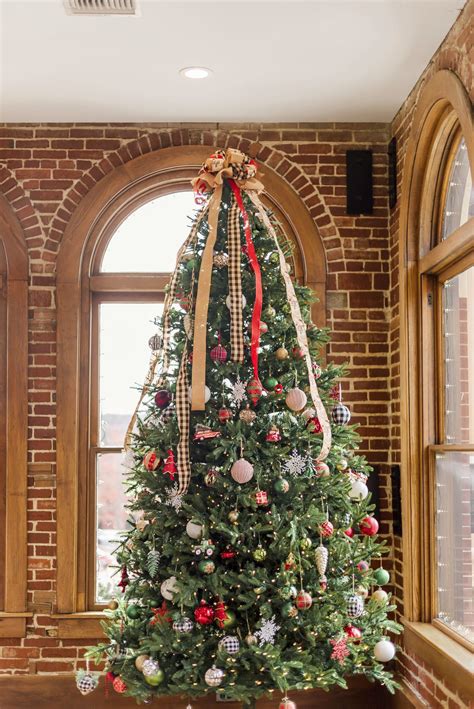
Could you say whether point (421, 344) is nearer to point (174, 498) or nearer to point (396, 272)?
point (396, 272)

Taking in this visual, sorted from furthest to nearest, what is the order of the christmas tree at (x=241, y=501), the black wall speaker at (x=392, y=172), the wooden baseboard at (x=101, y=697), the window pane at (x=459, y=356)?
the black wall speaker at (x=392, y=172)
the wooden baseboard at (x=101, y=697)
the window pane at (x=459, y=356)
the christmas tree at (x=241, y=501)

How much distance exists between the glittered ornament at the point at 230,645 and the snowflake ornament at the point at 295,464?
2.15 feet

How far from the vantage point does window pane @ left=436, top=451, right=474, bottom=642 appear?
3564mm

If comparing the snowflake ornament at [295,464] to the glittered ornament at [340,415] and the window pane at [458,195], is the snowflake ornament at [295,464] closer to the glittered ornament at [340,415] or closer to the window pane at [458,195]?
the glittered ornament at [340,415]

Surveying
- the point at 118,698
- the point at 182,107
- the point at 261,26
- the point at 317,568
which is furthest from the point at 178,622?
the point at 182,107

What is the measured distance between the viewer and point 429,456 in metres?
4.15

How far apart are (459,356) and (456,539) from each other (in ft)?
2.66

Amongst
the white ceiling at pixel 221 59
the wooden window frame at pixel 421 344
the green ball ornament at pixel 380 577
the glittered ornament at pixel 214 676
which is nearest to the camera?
the glittered ornament at pixel 214 676

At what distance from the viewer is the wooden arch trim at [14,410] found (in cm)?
458

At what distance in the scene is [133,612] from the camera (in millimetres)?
3332

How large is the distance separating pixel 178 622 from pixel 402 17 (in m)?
2.59

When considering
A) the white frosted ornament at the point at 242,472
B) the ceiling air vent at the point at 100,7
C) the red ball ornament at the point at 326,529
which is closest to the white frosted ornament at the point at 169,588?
the white frosted ornament at the point at 242,472

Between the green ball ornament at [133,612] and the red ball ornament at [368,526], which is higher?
the red ball ornament at [368,526]

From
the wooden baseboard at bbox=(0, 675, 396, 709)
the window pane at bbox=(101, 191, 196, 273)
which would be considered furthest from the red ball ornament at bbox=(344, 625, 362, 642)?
the window pane at bbox=(101, 191, 196, 273)
